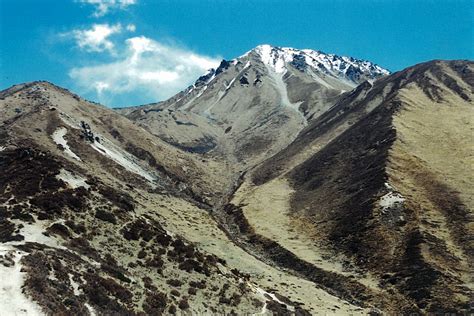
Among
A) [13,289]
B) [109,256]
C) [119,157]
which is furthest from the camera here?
[119,157]

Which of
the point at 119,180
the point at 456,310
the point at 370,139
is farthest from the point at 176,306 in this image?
the point at 370,139

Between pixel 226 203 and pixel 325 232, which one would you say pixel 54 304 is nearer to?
pixel 325 232

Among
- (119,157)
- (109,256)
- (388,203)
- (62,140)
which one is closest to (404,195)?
(388,203)

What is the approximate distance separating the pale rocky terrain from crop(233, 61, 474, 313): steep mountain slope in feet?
0.99

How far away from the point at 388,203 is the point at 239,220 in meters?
30.4

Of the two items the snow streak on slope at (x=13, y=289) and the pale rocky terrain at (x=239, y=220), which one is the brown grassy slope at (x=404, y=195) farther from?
the snow streak on slope at (x=13, y=289)

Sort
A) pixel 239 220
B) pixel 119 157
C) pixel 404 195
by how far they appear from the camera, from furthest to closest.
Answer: pixel 119 157
pixel 239 220
pixel 404 195

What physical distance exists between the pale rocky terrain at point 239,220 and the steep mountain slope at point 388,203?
302 mm

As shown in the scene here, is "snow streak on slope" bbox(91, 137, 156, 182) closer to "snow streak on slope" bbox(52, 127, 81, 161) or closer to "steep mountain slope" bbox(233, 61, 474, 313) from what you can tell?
"snow streak on slope" bbox(52, 127, 81, 161)

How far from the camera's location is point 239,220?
3627 inches

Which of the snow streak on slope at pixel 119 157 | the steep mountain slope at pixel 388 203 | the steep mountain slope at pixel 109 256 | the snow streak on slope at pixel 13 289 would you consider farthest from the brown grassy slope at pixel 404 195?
the snow streak on slope at pixel 13 289

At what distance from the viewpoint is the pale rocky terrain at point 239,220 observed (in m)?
37.4

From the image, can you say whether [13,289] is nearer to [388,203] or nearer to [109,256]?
[109,256]

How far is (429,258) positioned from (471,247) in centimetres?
647
